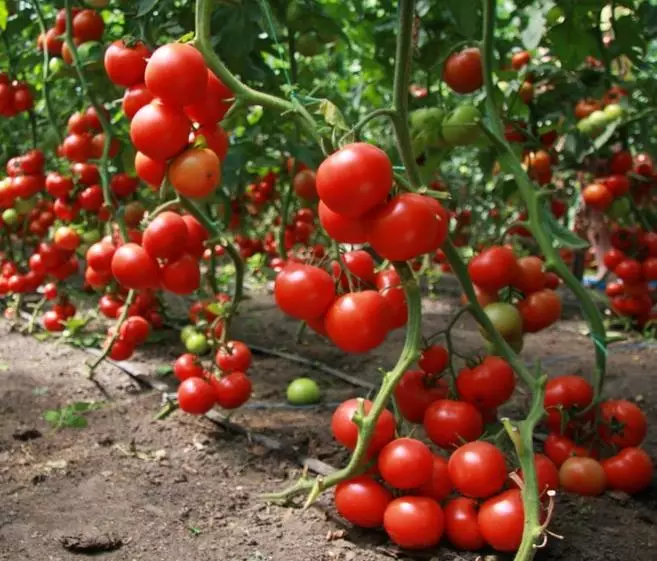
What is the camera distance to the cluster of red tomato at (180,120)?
109 cm

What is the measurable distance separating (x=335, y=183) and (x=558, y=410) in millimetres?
888

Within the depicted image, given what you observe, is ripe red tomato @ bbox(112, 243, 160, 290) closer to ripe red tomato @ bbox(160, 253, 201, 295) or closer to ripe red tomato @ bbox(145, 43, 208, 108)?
ripe red tomato @ bbox(160, 253, 201, 295)

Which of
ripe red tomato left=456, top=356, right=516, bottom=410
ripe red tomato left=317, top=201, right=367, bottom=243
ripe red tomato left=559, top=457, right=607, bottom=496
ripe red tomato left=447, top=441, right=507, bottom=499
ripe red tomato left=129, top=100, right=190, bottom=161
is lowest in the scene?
ripe red tomato left=559, top=457, right=607, bottom=496

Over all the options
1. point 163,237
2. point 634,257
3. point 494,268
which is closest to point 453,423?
point 494,268

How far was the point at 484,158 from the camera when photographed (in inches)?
96.4

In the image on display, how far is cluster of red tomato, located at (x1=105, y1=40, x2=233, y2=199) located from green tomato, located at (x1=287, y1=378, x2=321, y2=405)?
1157mm

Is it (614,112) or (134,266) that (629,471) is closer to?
(134,266)

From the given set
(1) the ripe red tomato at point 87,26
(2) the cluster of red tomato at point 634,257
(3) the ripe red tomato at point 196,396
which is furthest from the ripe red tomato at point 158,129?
(2) the cluster of red tomato at point 634,257

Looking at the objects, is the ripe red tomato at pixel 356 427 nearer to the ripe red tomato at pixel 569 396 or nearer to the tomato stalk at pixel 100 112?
the ripe red tomato at pixel 569 396

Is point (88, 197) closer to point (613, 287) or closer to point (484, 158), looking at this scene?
point (484, 158)

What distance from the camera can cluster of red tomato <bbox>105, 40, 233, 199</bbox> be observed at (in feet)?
3.59

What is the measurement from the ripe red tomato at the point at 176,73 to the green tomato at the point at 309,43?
53.6 inches

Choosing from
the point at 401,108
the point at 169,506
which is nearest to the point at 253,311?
the point at 169,506

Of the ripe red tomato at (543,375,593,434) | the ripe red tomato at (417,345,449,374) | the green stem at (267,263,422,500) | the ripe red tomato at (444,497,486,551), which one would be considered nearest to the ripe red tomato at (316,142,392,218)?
the green stem at (267,263,422,500)
